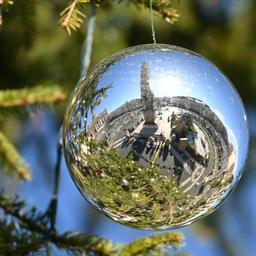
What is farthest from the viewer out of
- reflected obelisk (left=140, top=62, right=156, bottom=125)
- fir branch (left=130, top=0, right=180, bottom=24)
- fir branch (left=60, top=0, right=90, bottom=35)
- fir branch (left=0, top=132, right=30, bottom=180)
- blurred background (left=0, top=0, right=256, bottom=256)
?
blurred background (left=0, top=0, right=256, bottom=256)

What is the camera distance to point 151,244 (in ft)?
3.64

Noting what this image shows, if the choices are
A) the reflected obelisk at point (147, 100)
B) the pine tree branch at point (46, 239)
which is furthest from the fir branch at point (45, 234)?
the reflected obelisk at point (147, 100)

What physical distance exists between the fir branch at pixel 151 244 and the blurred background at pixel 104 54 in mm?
131

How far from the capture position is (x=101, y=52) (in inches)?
71.4

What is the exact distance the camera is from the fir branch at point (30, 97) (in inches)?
50.5

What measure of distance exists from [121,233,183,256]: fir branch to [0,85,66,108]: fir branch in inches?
11.6

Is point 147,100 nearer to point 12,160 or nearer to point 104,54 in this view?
point 12,160

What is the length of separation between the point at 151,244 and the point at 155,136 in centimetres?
25

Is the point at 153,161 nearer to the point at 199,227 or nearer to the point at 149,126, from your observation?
the point at 149,126

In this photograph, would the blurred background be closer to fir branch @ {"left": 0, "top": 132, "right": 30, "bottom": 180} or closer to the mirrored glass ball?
fir branch @ {"left": 0, "top": 132, "right": 30, "bottom": 180}

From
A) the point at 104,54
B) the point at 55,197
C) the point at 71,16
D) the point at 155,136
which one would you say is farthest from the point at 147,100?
the point at 104,54

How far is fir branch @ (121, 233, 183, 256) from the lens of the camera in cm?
110

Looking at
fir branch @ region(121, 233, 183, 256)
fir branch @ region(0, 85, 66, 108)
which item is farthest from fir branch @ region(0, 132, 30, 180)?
fir branch @ region(121, 233, 183, 256)

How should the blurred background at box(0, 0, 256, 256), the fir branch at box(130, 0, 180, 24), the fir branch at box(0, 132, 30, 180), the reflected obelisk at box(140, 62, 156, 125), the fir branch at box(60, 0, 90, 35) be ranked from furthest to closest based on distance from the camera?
the blurred background at box(0, 0, 256, 256)
the fir branch at box(0, 132, 30, 180)
the fir branch at box(130, 0, 180, 24)
the fir branch at box(60, 0, 90, 35)
the reflected obelisk at box(140, 62, 156, 125)
